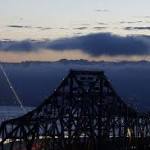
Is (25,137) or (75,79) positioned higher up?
(75,79)

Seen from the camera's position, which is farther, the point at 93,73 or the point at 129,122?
the point at 129,122

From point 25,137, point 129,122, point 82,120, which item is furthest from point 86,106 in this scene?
point 129,122

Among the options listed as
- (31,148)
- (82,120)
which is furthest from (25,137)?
(82,120)

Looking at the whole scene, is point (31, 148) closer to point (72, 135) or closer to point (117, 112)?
point (72, 135)

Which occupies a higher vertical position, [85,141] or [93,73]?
[93,73]

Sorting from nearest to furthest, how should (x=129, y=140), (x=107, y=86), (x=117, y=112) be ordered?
(x=107, y=86) < (x=117, y=112) < (x=129, y=140)

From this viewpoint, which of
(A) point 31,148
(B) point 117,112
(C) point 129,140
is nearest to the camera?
(A) point 31,148

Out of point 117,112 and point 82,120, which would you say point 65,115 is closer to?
point 82,120

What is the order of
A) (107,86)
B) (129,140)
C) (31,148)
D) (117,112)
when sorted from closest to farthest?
(31,148) → (107,86) → (117,112) → (129,140)

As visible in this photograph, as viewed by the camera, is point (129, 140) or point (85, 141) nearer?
point (85, 141)
